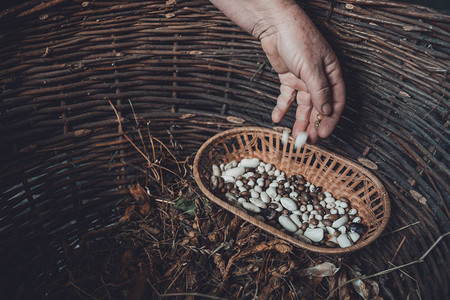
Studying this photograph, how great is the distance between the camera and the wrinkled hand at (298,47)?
3.31 ft

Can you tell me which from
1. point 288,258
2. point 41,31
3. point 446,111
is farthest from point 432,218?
point 41,31

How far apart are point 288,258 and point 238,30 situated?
87 centimetres

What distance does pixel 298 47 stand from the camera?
3.30ft

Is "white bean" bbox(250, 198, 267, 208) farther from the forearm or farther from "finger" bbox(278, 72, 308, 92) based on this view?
the forearm

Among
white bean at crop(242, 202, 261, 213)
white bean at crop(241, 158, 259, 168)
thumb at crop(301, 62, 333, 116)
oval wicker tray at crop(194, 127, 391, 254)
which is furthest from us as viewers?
white bean at crop(241, 158, 259, 168)

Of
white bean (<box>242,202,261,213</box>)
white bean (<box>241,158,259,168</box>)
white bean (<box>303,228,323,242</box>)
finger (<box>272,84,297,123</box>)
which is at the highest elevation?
finger (<box>272,84,297,123</box>)

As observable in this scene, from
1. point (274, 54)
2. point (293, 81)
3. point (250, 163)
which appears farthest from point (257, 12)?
point (250, 163)

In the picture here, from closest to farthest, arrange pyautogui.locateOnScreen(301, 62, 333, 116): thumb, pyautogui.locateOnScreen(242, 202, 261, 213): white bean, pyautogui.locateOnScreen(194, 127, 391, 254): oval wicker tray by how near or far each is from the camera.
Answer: pyautogui.locateOnScreen(301, 62, 333, 116): thumb < pyautogui.locateOnScreen(194, 127, 391, 254): oval wicker tray < pyautogui.locateOnScreen(242, 202, 261, 213): white bean

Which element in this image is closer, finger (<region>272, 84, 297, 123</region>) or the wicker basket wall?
the wicker basket wall

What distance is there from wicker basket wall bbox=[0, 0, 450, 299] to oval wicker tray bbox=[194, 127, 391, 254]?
0.06 meters

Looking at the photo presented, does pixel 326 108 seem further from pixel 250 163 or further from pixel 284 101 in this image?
pixel 250 163

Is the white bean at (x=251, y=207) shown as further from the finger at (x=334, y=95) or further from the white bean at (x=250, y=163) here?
the finger at (x=334, y=95)

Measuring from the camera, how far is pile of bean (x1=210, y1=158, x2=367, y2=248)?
46.0 inches

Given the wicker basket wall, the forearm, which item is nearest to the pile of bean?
the wicker basket wall
